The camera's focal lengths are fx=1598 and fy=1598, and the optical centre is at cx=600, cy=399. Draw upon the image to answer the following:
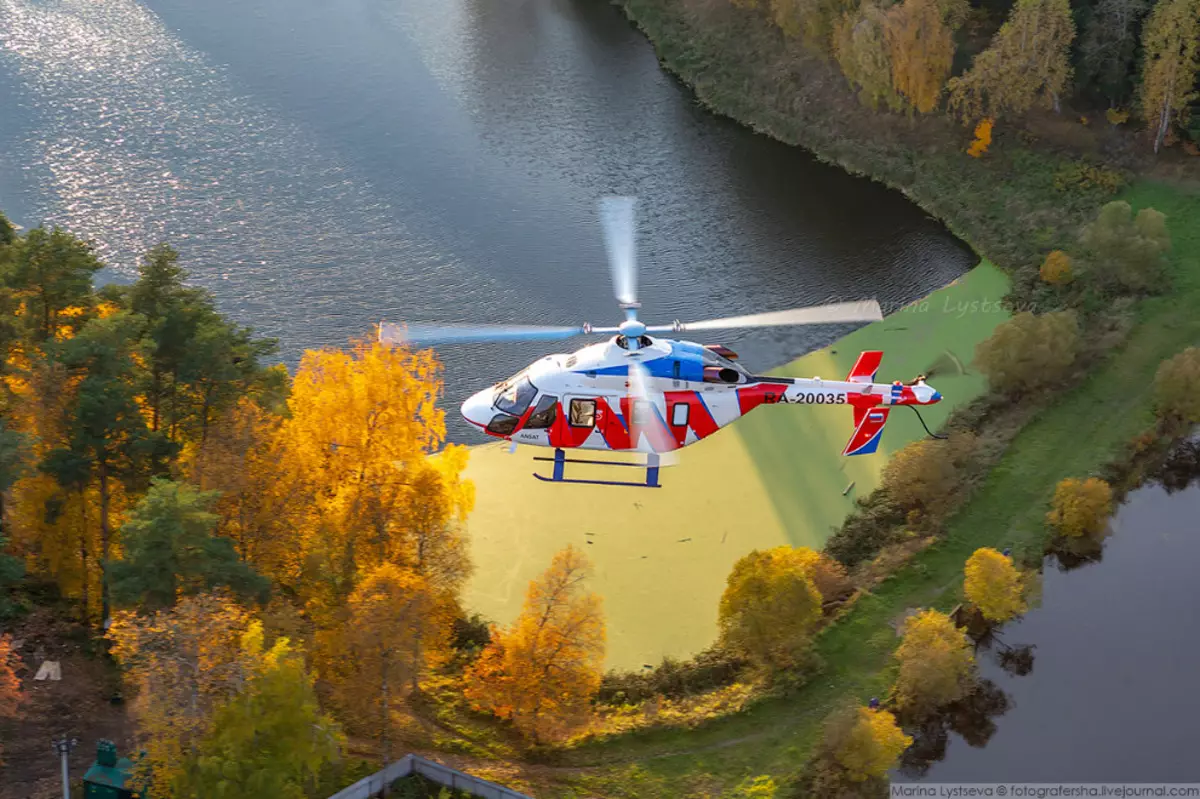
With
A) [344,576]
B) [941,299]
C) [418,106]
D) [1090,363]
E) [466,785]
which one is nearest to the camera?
[466,785]

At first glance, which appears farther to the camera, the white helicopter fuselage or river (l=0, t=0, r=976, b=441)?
river (l=0, t=0, r=976, b=441)

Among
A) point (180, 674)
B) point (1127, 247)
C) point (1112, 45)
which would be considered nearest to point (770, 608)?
point (180, 674)

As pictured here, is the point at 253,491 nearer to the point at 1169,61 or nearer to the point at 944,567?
the point at 944,567

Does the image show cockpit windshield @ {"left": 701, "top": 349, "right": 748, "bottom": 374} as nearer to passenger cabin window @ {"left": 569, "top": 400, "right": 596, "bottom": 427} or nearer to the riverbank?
passenger cabin window @ {"left": 569, "top": 400, "right": 596, "bottom": 427}

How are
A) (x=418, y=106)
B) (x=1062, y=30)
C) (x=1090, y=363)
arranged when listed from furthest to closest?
(x=418, y=106) < (x=1062, y=30) < (x=1090, y=363)

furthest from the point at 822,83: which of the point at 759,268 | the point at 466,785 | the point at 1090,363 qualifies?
the point at 466,785

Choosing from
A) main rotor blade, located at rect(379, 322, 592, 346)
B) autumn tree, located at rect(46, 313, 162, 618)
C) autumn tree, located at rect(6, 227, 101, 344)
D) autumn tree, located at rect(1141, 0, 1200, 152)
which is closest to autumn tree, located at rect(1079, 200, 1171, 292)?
autumn tree, located at rect(1141, 0, 1200, 152)

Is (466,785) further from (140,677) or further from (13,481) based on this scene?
(13,481)
